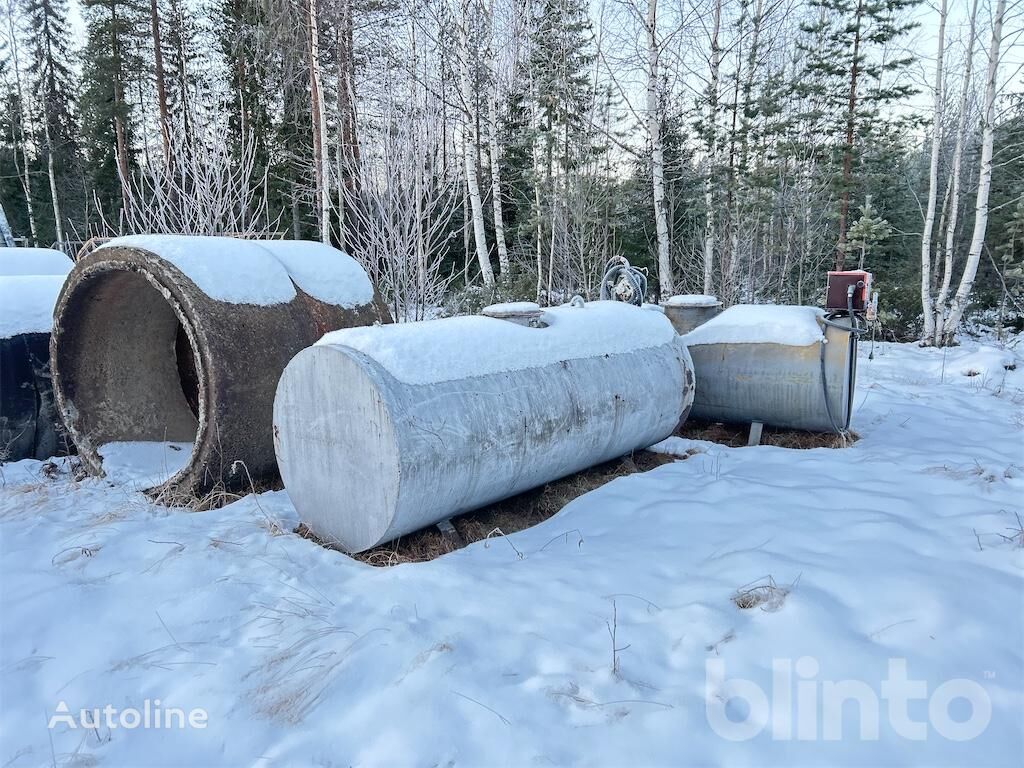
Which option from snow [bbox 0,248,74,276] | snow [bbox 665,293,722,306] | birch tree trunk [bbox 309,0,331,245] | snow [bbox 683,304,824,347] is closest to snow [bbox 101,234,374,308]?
snow [bbox 683,304,824,347]

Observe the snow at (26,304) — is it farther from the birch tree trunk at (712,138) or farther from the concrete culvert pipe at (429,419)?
the birch tree trunk at (712,138)

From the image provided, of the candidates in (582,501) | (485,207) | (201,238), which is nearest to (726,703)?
(582,501)

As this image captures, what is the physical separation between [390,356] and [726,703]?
208 cm

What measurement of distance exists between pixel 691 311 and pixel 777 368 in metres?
1.30

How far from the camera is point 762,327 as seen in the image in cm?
568

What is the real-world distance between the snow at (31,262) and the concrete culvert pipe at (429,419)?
5.36m

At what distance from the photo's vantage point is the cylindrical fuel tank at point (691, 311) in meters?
6.50

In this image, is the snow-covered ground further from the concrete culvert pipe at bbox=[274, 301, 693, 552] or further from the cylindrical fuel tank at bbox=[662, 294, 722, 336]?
the cylindrical fuel tank at bbox=[662, 294, 722, 336]

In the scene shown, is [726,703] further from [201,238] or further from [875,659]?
[201,238]

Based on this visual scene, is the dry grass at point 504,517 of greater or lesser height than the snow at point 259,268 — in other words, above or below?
below

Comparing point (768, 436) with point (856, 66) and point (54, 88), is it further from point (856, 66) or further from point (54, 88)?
point (54, 88)

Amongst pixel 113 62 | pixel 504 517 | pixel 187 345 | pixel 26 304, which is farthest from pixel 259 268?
pixel 113 62

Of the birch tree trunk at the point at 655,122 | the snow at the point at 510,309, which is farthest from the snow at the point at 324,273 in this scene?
the birch tree trunk at the point at 655,122

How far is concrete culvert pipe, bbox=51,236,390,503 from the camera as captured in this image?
3779 mm
